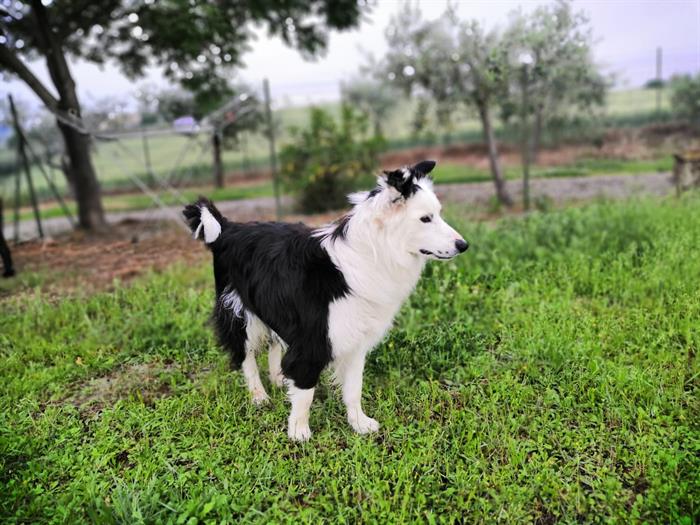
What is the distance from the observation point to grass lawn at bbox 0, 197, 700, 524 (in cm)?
247

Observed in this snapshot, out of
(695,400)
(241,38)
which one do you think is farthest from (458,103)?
(695,400)

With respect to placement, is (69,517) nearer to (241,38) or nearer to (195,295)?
(195,295)

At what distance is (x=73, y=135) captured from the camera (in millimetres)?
7988

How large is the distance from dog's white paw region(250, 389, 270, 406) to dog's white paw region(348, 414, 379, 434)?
0.64 m

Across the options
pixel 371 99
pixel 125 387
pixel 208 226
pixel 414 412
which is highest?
pixel 371 99

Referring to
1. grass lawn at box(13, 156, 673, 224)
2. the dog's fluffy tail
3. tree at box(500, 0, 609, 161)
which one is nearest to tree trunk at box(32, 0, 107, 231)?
grass lawn at box(13, 156, 673, 224)

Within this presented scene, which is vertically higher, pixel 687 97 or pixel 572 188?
pixel 687 97

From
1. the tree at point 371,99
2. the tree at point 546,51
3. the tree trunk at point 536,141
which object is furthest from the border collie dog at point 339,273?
the tree at point 371,99

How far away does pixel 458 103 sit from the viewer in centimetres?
960

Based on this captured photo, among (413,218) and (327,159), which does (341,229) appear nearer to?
(413,218)

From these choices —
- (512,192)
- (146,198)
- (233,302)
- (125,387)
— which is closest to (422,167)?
(233,302)

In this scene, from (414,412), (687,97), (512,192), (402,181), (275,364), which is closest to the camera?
(402,181)

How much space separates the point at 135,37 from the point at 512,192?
24.4 ft

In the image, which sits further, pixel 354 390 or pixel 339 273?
pixel 354 390
